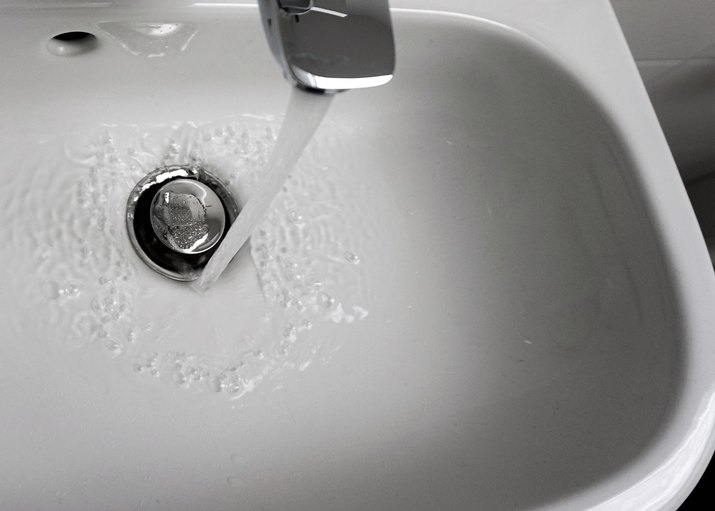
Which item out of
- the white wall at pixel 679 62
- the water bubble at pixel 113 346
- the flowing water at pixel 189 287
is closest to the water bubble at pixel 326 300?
the flowing water at pixel 189 287

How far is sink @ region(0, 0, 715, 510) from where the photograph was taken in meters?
0.43

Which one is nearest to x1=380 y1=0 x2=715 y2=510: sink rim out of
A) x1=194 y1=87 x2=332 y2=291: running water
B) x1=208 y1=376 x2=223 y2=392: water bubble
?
x1=194 y1=87 x2=332 y2=291: running water

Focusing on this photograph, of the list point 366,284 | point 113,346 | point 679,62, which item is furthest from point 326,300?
point 679,62

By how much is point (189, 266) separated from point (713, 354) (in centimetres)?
35

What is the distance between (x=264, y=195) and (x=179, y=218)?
76 mm

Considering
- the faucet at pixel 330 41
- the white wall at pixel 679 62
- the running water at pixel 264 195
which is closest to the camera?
the faucet at pixel 330 41

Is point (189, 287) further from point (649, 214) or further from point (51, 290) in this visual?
point (649, 214)

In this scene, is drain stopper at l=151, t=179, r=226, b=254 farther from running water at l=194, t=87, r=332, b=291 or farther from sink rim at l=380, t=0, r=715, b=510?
sink rim at l=380, t=0, r=715, b=510

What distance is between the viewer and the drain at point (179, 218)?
51 cm

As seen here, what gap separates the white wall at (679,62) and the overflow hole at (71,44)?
18.1 inches

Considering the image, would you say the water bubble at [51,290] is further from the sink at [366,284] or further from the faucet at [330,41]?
the faucet at [330,41]

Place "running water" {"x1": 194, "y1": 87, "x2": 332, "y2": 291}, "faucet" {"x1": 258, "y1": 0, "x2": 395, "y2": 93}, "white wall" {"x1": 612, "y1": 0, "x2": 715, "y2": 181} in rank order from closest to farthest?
"faucet" {"x1": 258, "y1": 0, "x2": 395, "y2": 93} → "running water" {"x1": 194, "y1": 87, "x2": 332, "y2": 291} → "white wall" {"x1": 612, "y1": 0, "x2": 715, "y2": 181}

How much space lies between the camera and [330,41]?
1.27ft

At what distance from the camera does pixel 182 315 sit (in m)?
0.49
